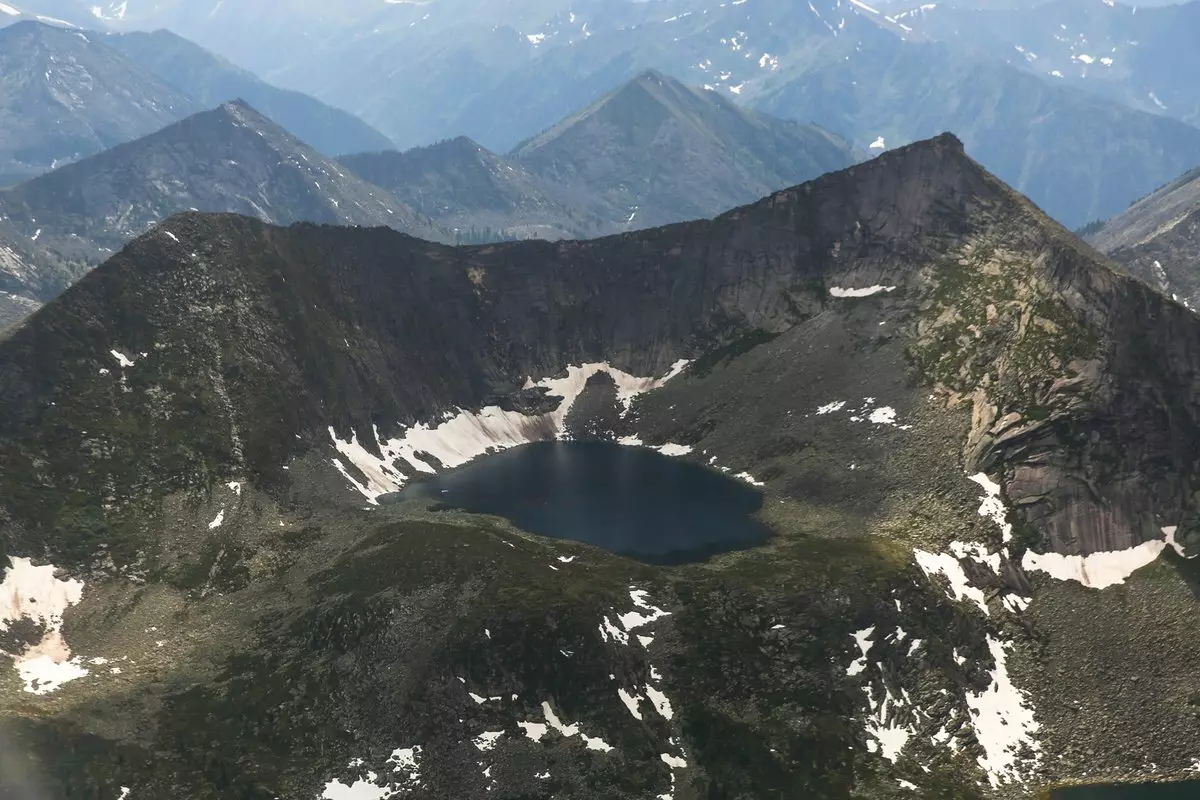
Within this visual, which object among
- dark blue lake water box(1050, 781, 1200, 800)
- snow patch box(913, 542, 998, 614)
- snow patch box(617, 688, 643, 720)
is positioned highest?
snow patch box(913, 542, 998, 614)

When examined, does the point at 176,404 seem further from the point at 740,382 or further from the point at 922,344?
the point at 922,344

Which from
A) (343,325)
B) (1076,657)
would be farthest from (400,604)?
(343,325)

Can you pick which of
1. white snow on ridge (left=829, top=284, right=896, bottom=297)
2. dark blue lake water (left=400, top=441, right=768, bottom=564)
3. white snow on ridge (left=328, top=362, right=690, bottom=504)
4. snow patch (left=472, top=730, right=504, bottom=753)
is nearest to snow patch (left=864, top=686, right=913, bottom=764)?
dark blue lake water (left=400, top=441, right=768, bottom=564)

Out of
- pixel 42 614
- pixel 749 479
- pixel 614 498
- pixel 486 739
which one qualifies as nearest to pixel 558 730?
pixel 486 739

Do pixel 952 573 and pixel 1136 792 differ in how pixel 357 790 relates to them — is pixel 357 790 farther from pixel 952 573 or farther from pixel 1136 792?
pixel 952 573

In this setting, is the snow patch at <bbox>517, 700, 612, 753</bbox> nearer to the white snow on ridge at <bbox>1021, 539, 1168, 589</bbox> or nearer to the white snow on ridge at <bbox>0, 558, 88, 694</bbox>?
the white snow on ridge at <bbox>0, 558, 88, 694</bbox>

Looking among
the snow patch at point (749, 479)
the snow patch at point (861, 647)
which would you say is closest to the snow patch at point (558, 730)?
the snow patch at point (861, 647)

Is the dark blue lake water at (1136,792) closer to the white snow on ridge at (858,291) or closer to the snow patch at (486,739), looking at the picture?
the snow patch at (486,739)
